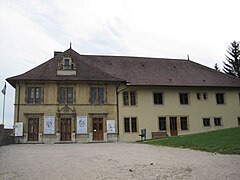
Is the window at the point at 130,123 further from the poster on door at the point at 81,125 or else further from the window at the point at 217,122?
the window at the point at 217,122

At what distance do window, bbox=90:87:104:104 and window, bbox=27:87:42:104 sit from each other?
5532mm

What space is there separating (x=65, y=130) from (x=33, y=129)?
3261mm

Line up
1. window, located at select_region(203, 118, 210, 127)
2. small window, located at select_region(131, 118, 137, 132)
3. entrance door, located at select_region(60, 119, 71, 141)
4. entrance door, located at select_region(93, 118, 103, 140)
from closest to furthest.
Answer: entrance door, located at select_region(60, 119, 71, 141) → entrance door, located at select_region(93, 118, 103, 140) → small window, located at select_region(131, 118, 137, 132) → window, located at select_region(203, 118, 210, 127)

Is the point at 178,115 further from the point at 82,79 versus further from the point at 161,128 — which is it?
the point at 82,79

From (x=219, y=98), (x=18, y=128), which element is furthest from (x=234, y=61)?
(x=18, y=128)

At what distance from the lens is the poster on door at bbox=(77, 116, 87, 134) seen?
29938 mm

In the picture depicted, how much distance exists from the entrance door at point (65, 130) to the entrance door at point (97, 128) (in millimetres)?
2631

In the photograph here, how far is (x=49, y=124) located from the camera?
29.5 m

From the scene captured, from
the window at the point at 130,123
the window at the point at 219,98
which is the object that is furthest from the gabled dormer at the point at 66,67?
the window at the point at 219,98

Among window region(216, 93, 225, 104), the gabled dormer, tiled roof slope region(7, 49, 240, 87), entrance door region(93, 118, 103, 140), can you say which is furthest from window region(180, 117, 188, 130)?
the gabled dormer

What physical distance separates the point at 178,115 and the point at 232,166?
23975mm

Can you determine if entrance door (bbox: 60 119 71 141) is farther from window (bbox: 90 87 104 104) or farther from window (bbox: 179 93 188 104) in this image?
window (bbox: 179 93 188 104)

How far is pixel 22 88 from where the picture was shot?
30328mm

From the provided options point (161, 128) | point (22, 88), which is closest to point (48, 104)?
point (22, 88)
